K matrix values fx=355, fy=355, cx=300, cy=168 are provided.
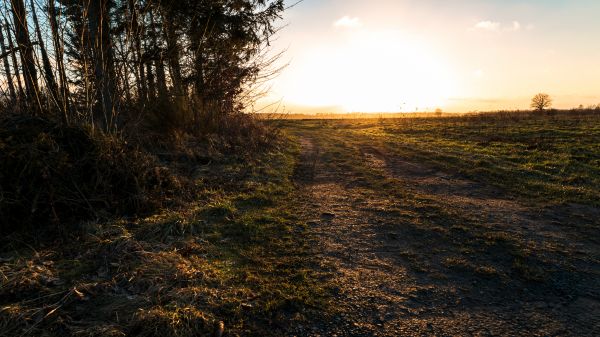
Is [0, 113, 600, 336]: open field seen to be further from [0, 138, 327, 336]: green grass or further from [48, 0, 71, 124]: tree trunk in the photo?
[48, 0, 71, 124]: tree trunk

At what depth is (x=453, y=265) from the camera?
13.6 feet

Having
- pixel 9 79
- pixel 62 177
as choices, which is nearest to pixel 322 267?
pixel 62 177

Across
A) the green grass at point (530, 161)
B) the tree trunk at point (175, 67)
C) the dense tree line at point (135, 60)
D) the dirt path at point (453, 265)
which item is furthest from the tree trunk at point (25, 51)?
the green grass at point (530, 161)

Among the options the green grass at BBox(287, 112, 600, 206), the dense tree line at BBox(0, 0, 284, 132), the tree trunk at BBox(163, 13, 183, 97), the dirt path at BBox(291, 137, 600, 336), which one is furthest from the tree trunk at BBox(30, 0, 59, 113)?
the green grass at BBox(287, 112, 600, 206)

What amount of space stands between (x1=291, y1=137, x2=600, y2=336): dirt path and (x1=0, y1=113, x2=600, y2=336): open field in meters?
0.02

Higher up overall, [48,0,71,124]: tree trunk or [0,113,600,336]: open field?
[48,0,71,124]: tree trunk

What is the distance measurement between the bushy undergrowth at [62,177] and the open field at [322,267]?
35 cm

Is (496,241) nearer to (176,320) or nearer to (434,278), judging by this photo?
(434,278)

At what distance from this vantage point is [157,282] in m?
3.38

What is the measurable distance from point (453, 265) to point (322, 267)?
5.04 ft

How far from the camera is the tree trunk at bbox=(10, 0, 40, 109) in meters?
4.65

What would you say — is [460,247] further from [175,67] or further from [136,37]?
[175,67]

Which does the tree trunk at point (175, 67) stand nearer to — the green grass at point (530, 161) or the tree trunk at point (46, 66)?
the tree trunk at point (46, 66)

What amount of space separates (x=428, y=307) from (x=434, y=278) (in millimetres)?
604
